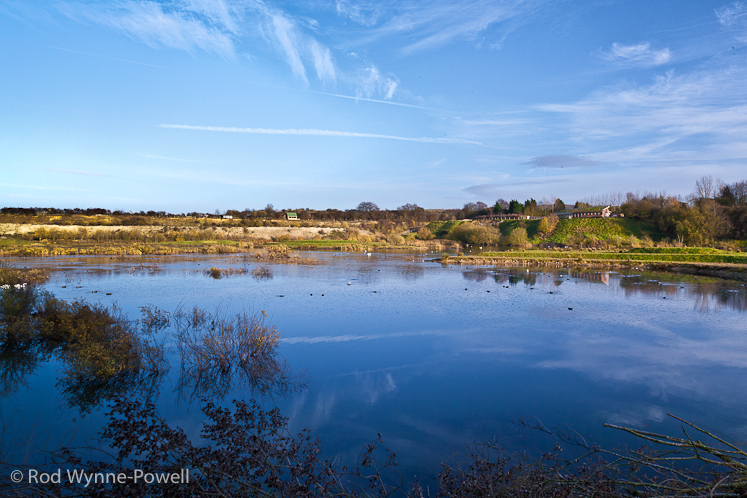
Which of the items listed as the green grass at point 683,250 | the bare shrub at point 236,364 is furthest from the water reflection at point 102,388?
the green grass at point 683,250

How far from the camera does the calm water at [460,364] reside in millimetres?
6695

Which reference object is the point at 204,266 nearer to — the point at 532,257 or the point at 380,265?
the point at 380,265

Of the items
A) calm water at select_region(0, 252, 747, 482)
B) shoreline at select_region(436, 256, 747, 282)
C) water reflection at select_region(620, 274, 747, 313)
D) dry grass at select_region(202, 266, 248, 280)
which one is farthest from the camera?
shoreline at select_region(436, 256, 747, 282)

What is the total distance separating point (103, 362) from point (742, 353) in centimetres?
1571

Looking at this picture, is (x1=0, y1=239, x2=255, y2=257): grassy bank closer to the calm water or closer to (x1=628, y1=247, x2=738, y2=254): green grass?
the calm water

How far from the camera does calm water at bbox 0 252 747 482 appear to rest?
22.0 feet

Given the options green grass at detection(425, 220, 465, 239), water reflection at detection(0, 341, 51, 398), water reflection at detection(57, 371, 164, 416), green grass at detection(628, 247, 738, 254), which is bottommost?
water reflection at detection(0, 341, 51, 398)

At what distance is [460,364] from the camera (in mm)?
9883

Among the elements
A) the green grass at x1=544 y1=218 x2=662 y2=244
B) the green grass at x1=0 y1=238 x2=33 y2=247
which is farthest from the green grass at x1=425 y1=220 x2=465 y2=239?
the green grass at x1=0 y1=238 x2=33 y2=247

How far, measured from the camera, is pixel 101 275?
2406 centimetres

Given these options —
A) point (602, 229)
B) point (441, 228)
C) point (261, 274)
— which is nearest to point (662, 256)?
point (602, 229)

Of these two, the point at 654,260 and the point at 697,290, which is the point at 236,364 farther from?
Answer: the point at 654,260

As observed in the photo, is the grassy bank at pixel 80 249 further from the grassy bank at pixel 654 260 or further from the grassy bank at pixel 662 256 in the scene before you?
the grassy bank at pixel 662 256

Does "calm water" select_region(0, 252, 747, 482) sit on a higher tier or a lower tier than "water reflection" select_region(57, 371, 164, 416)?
higher
